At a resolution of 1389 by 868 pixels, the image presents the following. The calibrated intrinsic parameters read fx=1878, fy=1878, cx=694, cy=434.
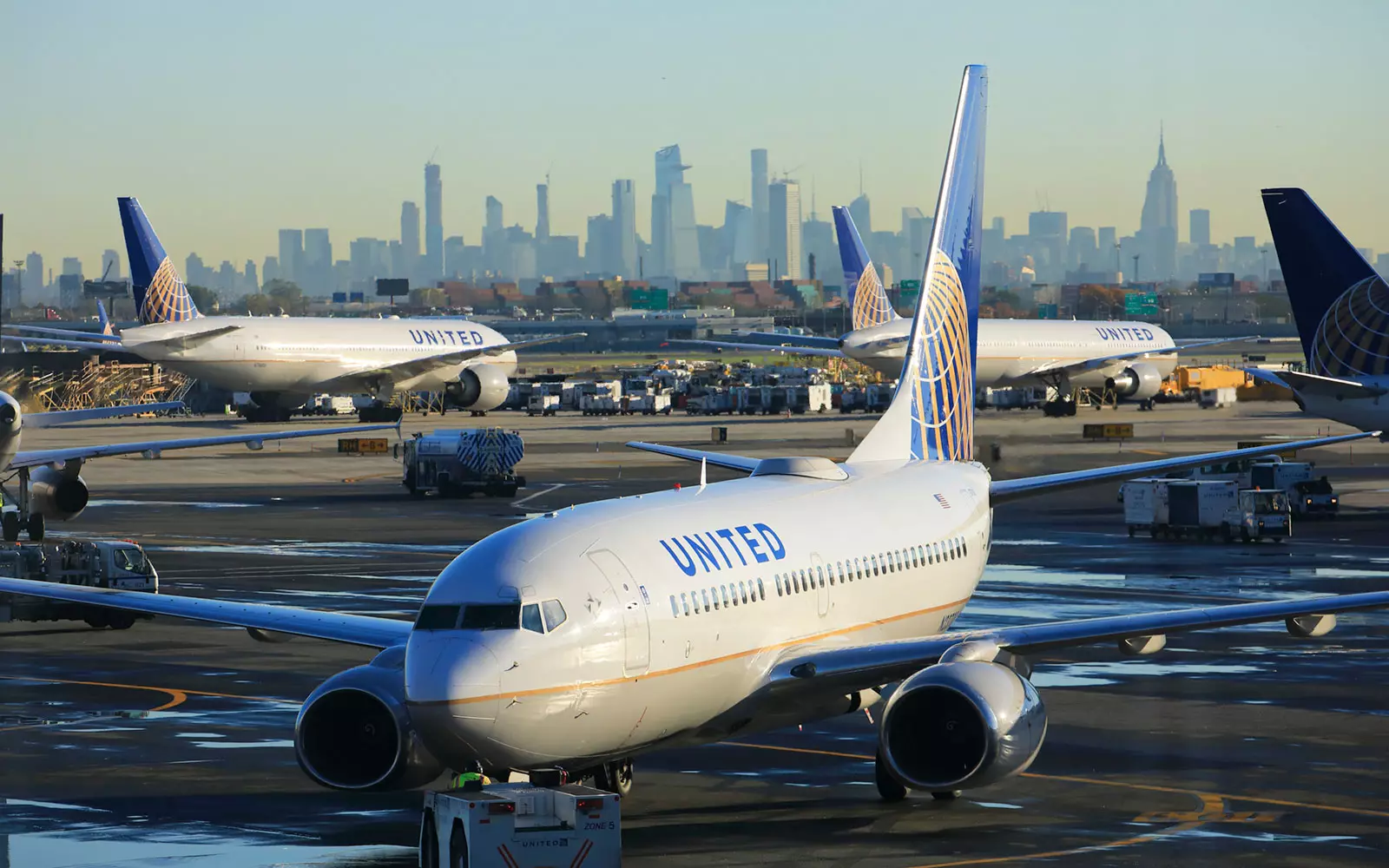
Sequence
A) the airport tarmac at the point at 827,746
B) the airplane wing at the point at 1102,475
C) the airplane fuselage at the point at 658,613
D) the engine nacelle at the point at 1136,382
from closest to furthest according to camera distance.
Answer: the airplane fuselage at the point at 658,613
the airport tarmac at the point at 827,746
the airplane wing at the point at 1102,475
the engine nacelle at the point at 1136,382

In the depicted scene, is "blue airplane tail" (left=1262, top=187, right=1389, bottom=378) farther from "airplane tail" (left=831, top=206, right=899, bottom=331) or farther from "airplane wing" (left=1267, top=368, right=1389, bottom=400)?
"airplane tail" (left=831, top=206, right=899, bottom=331)

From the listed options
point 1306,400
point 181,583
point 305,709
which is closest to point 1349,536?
point 1306,400

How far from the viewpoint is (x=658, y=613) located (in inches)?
899

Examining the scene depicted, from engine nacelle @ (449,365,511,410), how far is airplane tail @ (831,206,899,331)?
92.0ft

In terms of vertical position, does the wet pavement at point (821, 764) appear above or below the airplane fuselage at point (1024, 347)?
below

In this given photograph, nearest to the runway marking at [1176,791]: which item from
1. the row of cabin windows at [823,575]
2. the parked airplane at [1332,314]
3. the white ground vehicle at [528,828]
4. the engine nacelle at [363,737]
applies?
the row of cabin windows at [823,575]

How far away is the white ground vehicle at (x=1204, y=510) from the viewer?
61.9 m

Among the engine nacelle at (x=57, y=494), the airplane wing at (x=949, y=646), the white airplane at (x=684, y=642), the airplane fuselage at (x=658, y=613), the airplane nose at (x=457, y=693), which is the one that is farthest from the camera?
the engine nacelle at (x=57, y=494)

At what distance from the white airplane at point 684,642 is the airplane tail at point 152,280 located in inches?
4090

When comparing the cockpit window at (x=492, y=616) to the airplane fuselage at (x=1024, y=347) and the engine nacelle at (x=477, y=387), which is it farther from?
the engine nacelle at (x=477, y=387)

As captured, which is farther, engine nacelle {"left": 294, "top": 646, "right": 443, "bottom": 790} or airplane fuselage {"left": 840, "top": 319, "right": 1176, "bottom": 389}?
airplane fuselage {"left": 840, "top": 319, "right": 1176, "bottom": 389}

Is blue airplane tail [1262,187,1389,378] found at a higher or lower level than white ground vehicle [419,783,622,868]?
higher

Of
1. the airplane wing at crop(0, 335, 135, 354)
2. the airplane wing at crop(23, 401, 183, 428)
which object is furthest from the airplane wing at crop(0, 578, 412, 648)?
the airplane wing at crop(0, 335, 135, 354)

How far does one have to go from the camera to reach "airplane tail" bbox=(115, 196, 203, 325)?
12794cm
